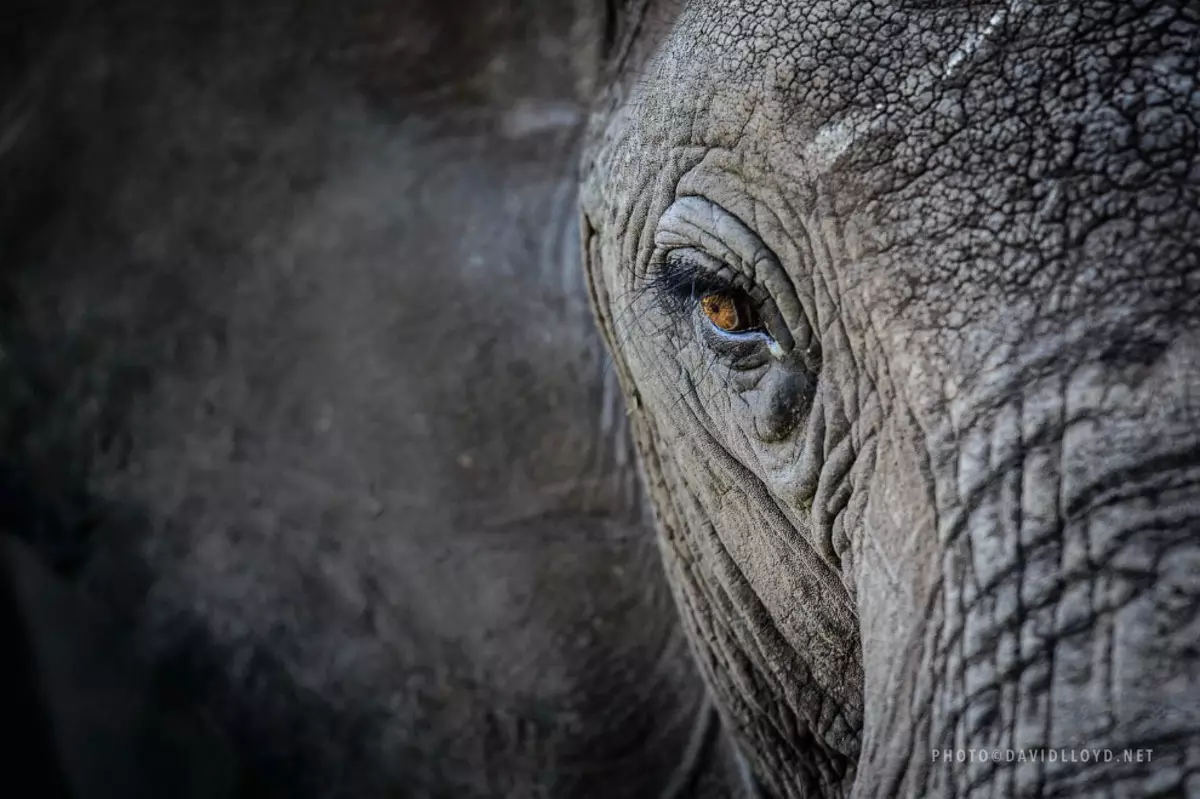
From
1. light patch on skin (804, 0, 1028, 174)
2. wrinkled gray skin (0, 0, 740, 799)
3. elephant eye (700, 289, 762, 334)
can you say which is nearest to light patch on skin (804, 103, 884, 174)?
light patch on skin (804, 0, 1028, 174)

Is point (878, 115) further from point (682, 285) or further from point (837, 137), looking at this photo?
point (682, 285)

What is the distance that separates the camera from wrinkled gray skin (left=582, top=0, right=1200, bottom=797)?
2.90ft

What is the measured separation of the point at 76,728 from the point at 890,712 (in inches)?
69.2

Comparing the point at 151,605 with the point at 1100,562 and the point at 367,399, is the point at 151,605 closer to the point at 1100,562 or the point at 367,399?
the point at 367,399

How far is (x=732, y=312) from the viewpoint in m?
1.24

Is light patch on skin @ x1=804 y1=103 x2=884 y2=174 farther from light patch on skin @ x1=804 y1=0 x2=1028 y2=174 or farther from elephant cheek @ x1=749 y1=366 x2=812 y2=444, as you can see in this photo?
elephant cheek @ x1=749 y1=366 x2=812 y2=444

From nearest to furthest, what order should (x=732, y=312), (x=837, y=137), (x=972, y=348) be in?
1. (x=972, y=348)
2. (x=837, y=137)
3. (x=732, y=312)

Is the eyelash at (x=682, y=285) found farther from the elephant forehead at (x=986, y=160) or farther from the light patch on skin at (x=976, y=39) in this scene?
the light patch on skin at (x=976, y=39)

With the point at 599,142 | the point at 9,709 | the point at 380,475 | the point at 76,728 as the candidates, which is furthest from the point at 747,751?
the point at 9,709

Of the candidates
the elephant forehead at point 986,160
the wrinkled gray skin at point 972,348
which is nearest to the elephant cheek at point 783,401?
the wrinkled gray skin at point 972,348

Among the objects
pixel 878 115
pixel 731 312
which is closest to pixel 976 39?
pixel 878 115

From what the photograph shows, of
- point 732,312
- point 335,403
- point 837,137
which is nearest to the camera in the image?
point 837,137

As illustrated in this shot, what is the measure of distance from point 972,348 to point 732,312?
32 cm

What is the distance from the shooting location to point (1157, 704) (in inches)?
33.2
